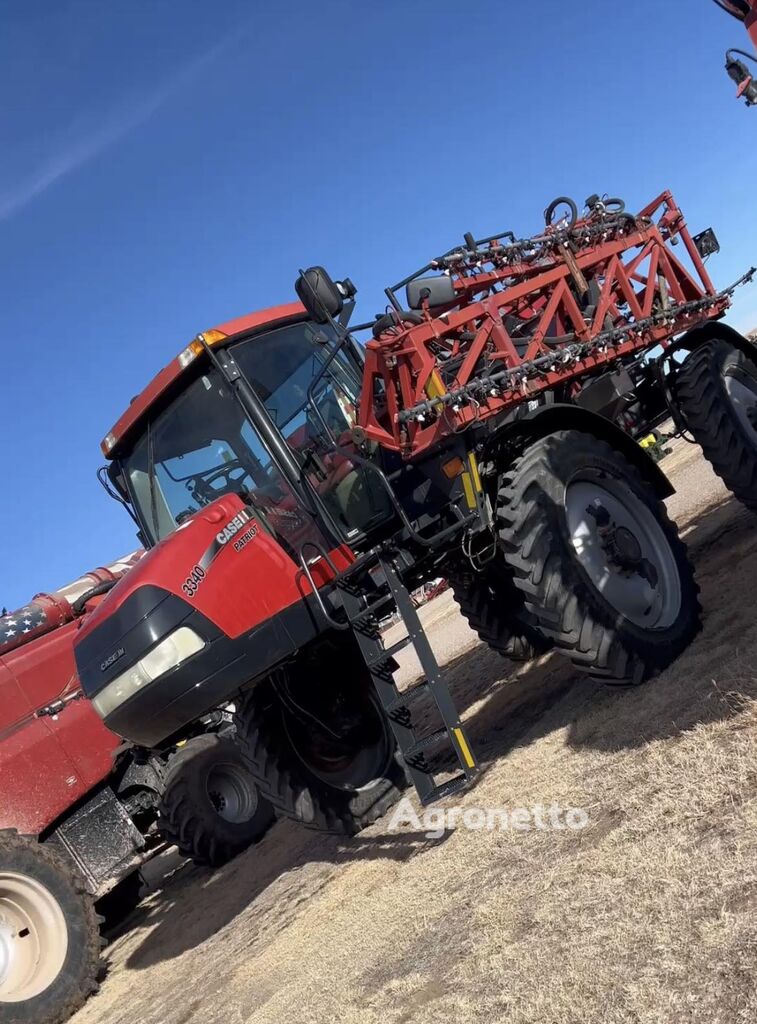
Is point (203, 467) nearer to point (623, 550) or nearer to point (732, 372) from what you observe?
point (623, 550)

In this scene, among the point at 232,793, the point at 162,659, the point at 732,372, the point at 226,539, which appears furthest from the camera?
the point at 232,793

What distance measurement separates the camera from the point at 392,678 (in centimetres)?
482

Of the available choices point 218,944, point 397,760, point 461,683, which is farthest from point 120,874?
point 461,683

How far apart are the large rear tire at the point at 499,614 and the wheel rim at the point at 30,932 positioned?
3.57m

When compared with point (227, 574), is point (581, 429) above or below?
below

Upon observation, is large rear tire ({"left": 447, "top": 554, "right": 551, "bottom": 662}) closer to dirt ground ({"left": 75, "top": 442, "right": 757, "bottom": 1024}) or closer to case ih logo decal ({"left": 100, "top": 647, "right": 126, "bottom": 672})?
dirt ground ({"left": 75, "top": 442, "right": 757, "bottom": 1024})

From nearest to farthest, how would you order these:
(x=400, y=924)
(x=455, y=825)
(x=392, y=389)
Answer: (x=400, y=924), (x=455, y=825), (x=392, y=389)

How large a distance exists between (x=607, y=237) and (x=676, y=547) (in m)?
2.43

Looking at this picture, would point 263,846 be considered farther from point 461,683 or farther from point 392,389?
point 392,389

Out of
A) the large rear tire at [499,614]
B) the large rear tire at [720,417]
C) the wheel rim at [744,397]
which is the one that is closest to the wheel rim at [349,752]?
the large rear tire at [499,614]

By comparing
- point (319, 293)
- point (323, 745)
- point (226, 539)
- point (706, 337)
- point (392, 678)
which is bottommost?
point (323, 745)

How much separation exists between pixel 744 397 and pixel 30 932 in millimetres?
5944

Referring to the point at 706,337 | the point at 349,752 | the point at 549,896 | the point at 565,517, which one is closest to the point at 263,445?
the point at 565,517

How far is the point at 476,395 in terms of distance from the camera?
4926 millimetres
